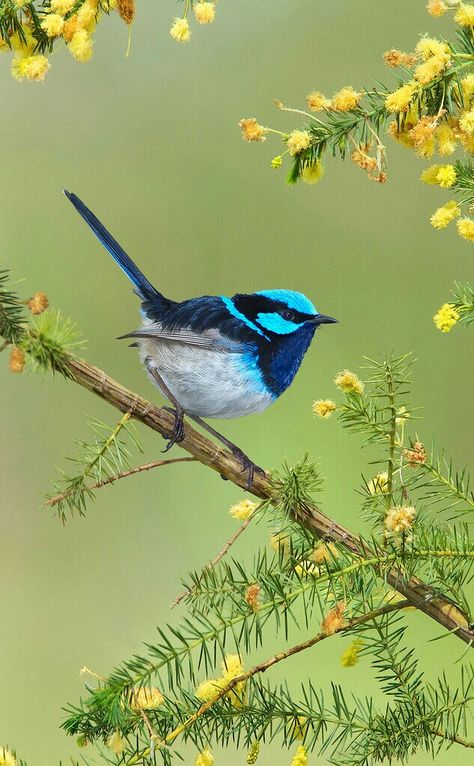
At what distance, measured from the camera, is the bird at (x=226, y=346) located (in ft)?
6.05

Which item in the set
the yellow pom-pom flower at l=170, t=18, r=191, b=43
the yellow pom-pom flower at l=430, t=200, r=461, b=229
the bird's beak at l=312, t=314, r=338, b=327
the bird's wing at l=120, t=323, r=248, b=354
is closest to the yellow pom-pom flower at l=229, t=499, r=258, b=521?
the yellow pom-pom flower at l=430, t=200, r=461, b=229

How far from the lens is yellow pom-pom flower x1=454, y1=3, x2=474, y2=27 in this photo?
1041 millimetres

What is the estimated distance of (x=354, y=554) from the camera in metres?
1.02

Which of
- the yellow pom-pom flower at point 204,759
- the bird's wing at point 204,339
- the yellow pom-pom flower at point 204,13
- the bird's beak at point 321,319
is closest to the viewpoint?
the yellow pom-pom flower at point 204,759

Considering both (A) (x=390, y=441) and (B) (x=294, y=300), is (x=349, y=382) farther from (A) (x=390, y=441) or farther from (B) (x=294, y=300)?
(B) (x=294, y=300)

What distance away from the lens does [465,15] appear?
104cm

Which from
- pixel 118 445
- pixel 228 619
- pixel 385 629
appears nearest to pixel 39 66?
pixel 118 445

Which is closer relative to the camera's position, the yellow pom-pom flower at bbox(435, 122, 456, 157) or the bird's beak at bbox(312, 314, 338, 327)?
the yellow pom-pom flower at bbox(435, 122, 456, 157)

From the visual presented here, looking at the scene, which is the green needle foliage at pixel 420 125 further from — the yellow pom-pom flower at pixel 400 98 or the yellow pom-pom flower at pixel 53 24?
the yellow pom-pom flower at pixel 53 24

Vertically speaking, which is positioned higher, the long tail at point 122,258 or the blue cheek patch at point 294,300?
the blue cheek patch at point 294,300

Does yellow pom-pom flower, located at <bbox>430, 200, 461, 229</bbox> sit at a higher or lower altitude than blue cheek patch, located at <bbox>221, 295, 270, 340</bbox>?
lower

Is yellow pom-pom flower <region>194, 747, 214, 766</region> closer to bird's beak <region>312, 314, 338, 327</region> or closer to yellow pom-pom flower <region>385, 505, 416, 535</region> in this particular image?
yellow pom-pom flower <region>385, 505, 416, 535</region>

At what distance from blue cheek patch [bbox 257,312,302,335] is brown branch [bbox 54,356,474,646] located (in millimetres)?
752

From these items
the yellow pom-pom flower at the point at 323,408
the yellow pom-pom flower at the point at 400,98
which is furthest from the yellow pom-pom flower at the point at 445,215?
the yellow pom-pom flower at the point at 323,408
